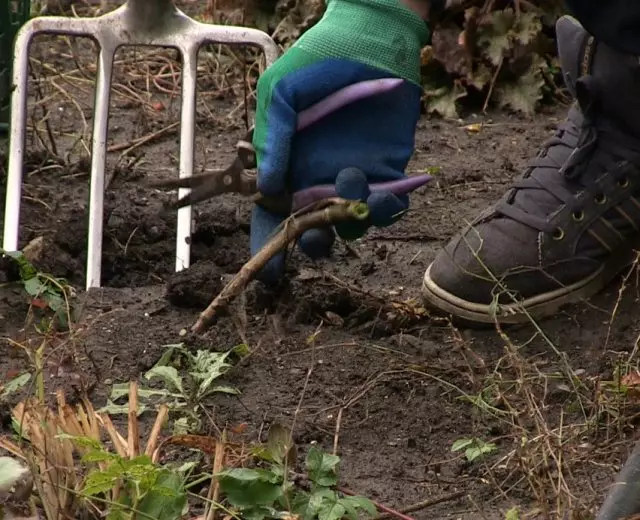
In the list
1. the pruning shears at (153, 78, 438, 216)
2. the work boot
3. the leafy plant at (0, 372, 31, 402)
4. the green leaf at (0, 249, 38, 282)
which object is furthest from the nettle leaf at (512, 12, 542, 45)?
the leafy plant at (0, 372, 31, 402)

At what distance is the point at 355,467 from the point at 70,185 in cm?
158

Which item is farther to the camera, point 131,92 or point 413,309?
point 131,92

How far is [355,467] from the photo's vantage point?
162 centimetres

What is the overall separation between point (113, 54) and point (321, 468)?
1.49m

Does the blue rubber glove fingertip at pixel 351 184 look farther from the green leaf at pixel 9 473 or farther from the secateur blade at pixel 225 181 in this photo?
the green leaf at pixel 9 473

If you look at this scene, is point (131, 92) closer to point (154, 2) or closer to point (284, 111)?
point (154, 2)

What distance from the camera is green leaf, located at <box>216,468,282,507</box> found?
1.38m

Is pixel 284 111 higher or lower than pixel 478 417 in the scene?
higher

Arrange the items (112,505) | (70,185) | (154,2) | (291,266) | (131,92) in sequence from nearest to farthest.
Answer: (112,505) → (291,266) → (154,2) → (70,185) → (131,92)

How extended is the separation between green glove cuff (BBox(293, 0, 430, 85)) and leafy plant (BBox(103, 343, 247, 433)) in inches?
20.9

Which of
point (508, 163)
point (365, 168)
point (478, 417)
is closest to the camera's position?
point (478, 417)

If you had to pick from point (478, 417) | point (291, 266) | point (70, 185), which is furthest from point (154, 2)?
point (478, 417)

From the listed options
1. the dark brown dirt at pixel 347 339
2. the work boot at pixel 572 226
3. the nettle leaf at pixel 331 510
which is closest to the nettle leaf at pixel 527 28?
the dark brown dirt at pixel 347 339

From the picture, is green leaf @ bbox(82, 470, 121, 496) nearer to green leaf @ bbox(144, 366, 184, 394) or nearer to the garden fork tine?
green leaf @ bbox(144, 366, 184, 394)
